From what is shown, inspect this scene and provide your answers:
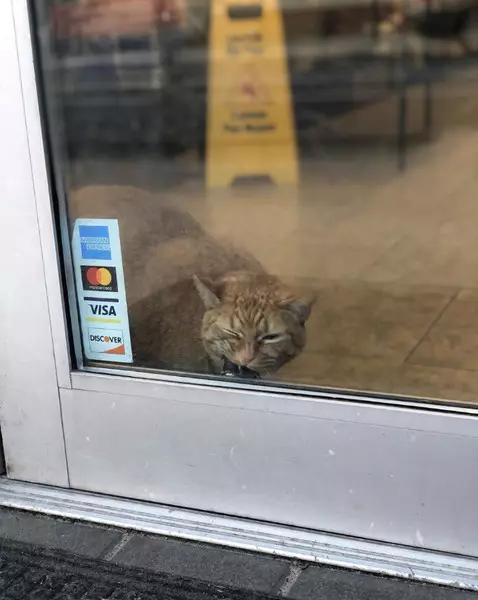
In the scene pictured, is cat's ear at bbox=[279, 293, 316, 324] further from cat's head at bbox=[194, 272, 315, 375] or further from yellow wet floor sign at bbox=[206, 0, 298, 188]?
yellow wet floor sign at bbox=[206, 0, 298, 188]

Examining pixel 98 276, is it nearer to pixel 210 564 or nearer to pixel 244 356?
pixel 244 356

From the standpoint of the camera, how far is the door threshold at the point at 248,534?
1449 mm

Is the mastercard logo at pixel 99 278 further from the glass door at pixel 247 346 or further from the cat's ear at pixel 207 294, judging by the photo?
the cat's ear at pixel 207 294

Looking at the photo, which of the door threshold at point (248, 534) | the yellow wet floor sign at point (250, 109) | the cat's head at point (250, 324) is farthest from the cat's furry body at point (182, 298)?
the yellow wet floor sign at point (250, 109)

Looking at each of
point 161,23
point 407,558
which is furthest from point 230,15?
point 407,558

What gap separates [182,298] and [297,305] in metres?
0.30

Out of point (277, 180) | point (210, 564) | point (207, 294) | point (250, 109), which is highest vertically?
point (250, 109)

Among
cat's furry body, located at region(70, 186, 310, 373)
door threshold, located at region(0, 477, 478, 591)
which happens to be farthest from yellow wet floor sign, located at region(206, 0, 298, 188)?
door threshold, located at region(0, 477, 478, 591)

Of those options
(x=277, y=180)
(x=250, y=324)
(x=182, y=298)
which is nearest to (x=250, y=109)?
(x=277, y=180)

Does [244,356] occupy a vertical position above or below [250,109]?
below

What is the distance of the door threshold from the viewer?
4.75 ft

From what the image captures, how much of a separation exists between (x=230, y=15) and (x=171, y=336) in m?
2.87

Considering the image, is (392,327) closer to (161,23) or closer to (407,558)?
(407,558)

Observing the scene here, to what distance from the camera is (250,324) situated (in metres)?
1.80
